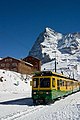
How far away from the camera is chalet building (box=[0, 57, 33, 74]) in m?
83.1

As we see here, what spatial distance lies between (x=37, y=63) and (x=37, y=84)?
8479 centimetres

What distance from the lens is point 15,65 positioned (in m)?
84.6

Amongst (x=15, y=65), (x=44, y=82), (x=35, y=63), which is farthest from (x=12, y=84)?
(x=35, y=63)

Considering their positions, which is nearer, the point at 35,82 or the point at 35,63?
the point at 35,82

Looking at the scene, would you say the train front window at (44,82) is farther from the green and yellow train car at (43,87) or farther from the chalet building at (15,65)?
the chalet building at (15,65)


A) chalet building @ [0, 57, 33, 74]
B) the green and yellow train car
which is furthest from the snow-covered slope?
the green and yellow train car

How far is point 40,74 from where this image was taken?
23.5m

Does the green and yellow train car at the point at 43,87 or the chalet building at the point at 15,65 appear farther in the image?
the chalet building at the point at 15,65

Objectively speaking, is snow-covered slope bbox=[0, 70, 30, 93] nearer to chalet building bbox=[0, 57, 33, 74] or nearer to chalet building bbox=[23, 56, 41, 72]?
chalet building bbox=[0, 57, 33, 74]

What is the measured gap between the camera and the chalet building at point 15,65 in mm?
83069

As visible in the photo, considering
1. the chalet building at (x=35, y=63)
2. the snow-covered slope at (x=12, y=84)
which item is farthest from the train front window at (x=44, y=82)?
the chalet building at (x=35, y=63)

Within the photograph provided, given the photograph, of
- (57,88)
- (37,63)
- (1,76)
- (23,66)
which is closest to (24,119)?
(57,88)

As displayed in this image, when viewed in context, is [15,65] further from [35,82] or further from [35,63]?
[35,82]

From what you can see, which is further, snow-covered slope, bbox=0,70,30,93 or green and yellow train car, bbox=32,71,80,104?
snow-covered slope, bbox=0,70,30,93
